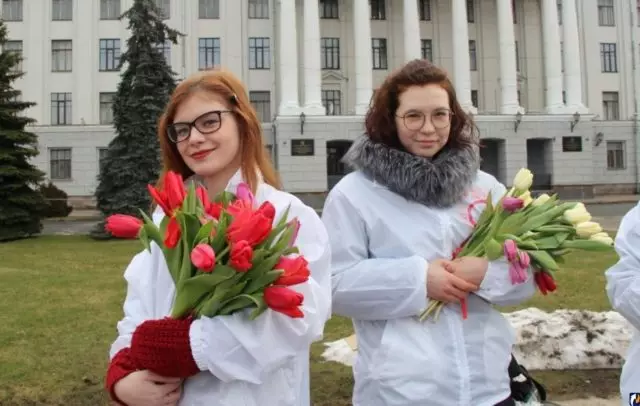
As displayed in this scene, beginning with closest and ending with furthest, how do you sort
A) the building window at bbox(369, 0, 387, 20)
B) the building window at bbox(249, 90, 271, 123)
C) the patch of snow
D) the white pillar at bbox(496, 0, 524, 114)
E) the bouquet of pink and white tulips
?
the bouquet of pink and white tulips, the patch of snow, the white pillar at bbox(496, 0, 524, 114), the building window at bbox(249, 90, 271, 123), the building window at bbox(369, 0, 387, 20)

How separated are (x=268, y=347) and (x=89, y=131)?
118 feet

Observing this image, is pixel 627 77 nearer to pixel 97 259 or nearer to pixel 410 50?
pixel 410 50

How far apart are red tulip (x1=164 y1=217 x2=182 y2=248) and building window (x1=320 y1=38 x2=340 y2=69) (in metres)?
34.4

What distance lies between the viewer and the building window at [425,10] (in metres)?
36.2

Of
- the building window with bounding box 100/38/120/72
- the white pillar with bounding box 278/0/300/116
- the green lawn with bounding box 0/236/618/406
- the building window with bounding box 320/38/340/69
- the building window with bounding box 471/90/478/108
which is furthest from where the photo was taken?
the building window with bounding box 471/90/478/108

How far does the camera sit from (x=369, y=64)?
1281 inches

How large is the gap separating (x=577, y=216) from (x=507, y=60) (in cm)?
3394

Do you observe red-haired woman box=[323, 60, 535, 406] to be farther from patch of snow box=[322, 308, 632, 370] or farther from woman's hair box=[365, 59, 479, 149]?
patch of snow box=[322, 308, 632, 370]

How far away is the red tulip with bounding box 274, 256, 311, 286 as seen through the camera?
5.21 ft

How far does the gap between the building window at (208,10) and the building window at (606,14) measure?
25.3m

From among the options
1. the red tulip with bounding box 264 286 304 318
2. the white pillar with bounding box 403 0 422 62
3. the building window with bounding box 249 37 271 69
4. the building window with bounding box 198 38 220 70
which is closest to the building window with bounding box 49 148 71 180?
the building window with bounding box 198 38 220 70

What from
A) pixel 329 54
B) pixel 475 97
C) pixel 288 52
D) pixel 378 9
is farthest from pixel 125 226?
pixel 475 97

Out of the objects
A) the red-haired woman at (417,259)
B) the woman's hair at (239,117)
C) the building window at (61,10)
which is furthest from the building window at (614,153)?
the woman's hair at (239,117)

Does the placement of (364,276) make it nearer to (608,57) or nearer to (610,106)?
(610,106)
